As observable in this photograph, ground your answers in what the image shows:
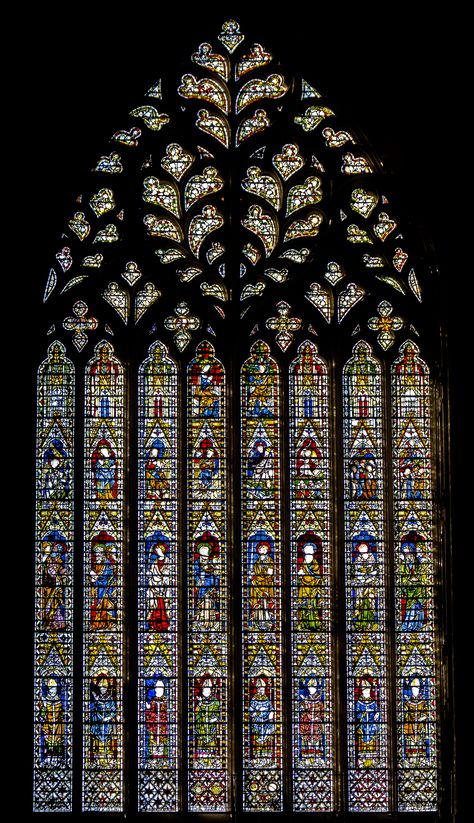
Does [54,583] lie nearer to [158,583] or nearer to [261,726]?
[158,583]

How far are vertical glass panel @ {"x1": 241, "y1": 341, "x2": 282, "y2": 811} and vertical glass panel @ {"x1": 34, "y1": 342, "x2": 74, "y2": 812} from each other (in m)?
1.54

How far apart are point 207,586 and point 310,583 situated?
0.91m

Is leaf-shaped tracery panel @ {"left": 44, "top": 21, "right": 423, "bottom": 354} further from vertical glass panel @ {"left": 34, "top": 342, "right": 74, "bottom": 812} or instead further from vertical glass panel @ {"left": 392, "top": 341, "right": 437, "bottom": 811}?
vertical glass panel @ {"left": 34, "top": 342, "right": 74, "bottom": 812}

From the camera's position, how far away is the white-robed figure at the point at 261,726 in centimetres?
1641

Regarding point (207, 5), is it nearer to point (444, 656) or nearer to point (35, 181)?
point (35, 181)

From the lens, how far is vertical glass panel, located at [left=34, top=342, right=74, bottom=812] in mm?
16359

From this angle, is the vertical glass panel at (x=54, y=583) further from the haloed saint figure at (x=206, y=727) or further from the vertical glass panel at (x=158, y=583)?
the haloed saint figure at (x=206, y=727)

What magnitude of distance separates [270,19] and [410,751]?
670 centimetres

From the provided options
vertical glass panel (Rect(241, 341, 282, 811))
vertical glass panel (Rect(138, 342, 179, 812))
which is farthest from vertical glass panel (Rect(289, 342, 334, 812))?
vertical glass panel (Rect(138, 342, 179, 812))

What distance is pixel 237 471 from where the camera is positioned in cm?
1678

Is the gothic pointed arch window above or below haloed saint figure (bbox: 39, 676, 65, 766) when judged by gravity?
above

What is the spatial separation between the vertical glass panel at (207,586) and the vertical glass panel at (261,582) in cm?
19

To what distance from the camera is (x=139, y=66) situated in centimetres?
1727

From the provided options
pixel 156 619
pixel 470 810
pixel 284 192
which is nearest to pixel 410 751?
pixel 470 810
